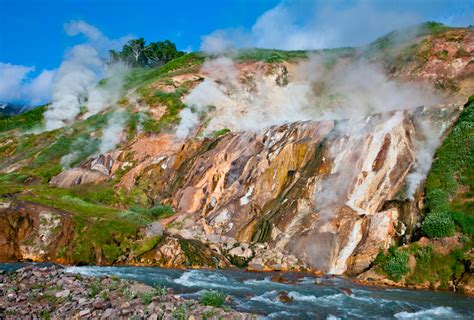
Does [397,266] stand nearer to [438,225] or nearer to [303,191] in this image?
[438,225]

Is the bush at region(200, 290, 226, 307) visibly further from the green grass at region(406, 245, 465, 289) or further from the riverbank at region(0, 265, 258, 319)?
the green grass at region(406, 245, 465, 289)

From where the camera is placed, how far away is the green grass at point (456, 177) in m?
28.9

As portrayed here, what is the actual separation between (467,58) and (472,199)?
38762 millimetres

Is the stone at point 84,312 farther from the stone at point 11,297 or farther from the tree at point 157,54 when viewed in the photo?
the tree at point 157,54

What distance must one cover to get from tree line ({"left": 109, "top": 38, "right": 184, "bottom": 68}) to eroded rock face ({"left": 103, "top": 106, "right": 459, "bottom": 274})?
79.2 metres

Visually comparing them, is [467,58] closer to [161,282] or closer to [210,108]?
[210,108]

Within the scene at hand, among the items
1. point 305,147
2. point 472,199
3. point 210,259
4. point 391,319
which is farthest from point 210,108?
point 391,319

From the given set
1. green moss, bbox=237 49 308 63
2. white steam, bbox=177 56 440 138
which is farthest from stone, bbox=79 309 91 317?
green moss, bbox=237 49 308 63

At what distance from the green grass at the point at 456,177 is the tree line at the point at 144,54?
100089 mm

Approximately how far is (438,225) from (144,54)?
360 feet

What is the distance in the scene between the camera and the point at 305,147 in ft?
143

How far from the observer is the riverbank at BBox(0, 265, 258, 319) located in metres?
15.4

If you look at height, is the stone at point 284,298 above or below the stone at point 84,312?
above

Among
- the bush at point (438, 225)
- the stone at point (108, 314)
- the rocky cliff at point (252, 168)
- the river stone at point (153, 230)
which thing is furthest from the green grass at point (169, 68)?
the stone at point (108, 314)
